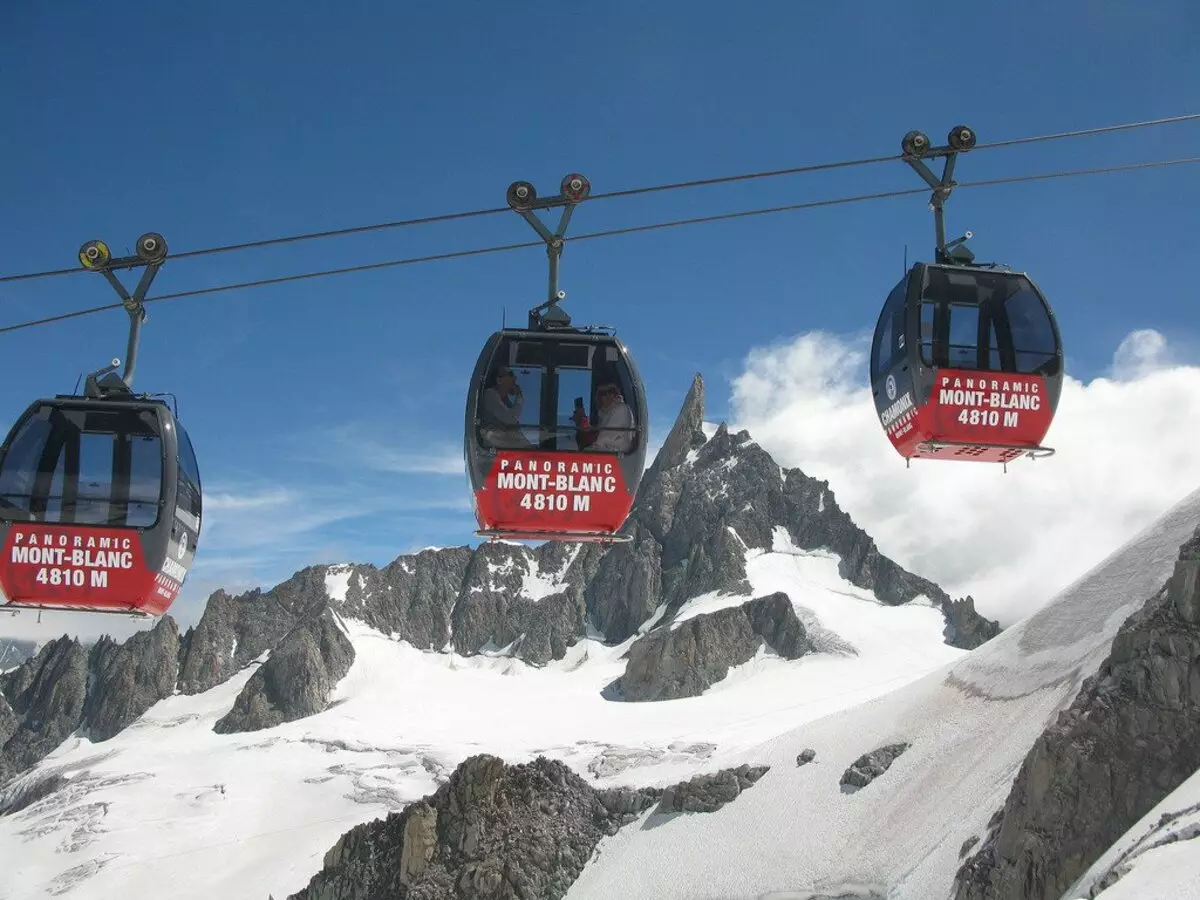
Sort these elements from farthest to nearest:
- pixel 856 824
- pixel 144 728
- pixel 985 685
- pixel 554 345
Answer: pixel 144 728
pixel 985 685
pixel 856 824
pixel 554 345

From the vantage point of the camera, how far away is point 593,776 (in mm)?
117125

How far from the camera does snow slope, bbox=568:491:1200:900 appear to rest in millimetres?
59688

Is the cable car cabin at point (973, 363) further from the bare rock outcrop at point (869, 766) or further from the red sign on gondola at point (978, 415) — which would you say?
the bare rock outcrop at point (869, 766)

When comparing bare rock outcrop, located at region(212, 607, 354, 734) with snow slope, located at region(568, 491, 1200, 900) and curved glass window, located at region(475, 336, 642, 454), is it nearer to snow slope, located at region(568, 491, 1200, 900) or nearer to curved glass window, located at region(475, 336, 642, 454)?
snow slope, located at region(568, 491, 1200, 900)

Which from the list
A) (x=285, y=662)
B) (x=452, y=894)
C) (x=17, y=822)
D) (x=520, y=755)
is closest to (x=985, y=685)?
(x=452, y=894)

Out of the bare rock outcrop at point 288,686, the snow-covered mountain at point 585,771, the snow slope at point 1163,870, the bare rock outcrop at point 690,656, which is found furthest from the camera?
the bare rock outcrop at point 690,656

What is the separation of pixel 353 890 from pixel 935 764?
4010 cm

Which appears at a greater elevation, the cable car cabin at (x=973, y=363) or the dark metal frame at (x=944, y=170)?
the dark metal frame at (x=944, y=170)

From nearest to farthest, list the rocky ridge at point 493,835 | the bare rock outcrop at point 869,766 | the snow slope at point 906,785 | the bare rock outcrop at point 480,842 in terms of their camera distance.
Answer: the snow slope at point 906,785
the bare rock outcrop at point 480,842
the rocky ridge at point 493,835
the bare rock outcrop at point 869,766

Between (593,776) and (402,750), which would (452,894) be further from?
(402,750)

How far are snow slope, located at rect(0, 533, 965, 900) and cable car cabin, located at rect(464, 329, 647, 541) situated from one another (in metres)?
87.1

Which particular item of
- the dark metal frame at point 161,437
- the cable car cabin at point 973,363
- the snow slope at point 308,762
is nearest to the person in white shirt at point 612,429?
the cable car cabin at point 973,363

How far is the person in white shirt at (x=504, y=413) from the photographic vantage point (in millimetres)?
12695

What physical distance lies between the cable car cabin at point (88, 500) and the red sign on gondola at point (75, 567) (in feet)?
0.04
